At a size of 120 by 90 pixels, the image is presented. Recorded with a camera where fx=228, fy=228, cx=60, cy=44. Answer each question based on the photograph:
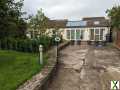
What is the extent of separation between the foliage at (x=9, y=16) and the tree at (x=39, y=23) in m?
12.6

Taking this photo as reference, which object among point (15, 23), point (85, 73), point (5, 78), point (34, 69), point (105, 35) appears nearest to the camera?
point (5, 78)

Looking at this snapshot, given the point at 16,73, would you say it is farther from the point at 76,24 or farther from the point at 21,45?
the point at 76,24

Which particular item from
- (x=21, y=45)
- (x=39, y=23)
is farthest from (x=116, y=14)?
(x=21, y=45)

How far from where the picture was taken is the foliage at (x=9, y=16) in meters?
10.1

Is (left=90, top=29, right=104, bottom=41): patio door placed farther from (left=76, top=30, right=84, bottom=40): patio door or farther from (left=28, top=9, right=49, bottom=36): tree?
(left=28, top=9, right=49, bottom=36): tree

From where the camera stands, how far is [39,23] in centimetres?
2480

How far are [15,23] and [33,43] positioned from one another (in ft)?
16.9

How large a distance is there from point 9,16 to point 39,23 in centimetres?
1422

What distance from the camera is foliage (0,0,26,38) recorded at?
10141 millimetres

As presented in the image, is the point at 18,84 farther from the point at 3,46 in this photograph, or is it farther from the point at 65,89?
the point at 3,46

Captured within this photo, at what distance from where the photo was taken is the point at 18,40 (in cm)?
1636

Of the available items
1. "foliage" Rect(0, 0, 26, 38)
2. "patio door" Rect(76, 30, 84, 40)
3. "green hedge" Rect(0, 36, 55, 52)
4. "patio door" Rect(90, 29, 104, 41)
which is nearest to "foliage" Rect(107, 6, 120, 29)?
"green hedge" Rect(0, 36, 55, 52)

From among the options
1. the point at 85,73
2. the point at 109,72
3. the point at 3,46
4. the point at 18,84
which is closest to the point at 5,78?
the point at 18,84

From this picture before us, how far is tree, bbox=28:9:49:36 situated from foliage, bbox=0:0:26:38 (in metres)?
12.6
